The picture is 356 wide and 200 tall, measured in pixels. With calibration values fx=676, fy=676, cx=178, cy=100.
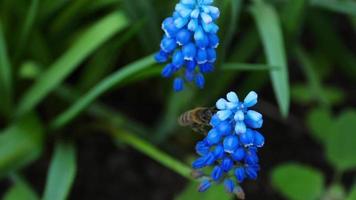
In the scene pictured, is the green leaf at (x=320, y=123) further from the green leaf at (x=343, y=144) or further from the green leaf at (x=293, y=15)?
the green leaf at (x=293, y=15)

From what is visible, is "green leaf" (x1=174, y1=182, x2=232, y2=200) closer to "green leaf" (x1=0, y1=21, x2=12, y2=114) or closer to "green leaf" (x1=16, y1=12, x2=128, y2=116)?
"green leaf" (x1=16, y1=12, x2=128, y2=116)

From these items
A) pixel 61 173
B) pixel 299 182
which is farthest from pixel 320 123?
pixel 61 173

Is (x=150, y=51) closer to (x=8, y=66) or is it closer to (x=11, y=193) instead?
(x=8, y=66)

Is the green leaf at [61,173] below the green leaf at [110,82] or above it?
below

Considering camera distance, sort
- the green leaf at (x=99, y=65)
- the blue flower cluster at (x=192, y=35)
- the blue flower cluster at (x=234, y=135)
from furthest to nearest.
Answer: the green leaf at (x=99, y=65) < the blue flower cluster at (x=192, y=35) < the blue flower cluster at (x=234, y=135)

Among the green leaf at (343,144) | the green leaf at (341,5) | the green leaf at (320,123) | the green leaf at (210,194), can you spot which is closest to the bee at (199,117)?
the green leaf at (210,194)
